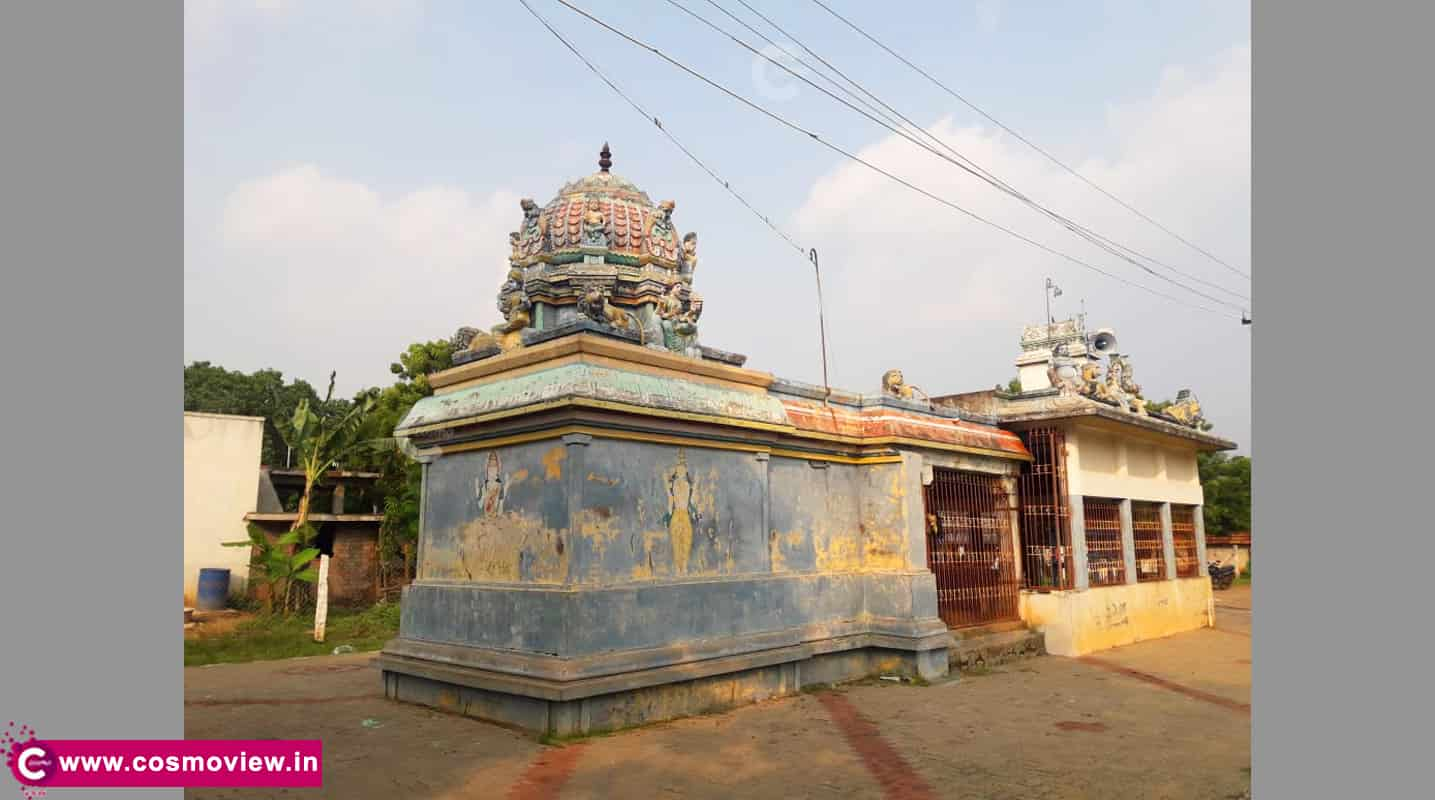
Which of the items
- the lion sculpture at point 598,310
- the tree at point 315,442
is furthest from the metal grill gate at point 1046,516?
the tree at point 315,442

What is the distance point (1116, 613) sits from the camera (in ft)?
49.2

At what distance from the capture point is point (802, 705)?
9.91 m

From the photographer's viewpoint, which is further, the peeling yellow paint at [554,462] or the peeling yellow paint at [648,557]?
the peeling yellow paint at [648,557]

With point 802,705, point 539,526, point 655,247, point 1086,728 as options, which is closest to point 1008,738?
point 1086,728

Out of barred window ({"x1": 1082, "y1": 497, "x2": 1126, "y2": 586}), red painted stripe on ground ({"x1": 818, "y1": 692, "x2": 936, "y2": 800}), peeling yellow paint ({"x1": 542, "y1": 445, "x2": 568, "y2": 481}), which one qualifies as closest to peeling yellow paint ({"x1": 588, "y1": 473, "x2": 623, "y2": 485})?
peeling yellow paint ({"x1": 542, "y1": 445, "x2": 568, "y2": 481})

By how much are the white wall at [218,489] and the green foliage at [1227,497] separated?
34331 mm

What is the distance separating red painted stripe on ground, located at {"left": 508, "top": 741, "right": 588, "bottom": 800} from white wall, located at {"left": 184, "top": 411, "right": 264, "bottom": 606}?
1643 cm

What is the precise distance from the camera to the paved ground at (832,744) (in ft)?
22.6

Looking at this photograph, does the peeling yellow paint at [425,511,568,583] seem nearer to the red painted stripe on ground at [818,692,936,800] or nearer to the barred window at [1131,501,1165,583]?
the red painted stripe on ground at [818,692,936,800]

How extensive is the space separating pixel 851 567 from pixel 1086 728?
141 inches

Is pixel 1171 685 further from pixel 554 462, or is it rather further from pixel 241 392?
pixel 241 392

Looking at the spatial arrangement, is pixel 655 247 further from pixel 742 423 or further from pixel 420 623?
pixel 420 623

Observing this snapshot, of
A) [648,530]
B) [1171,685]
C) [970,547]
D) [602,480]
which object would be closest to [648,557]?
[648,530]
